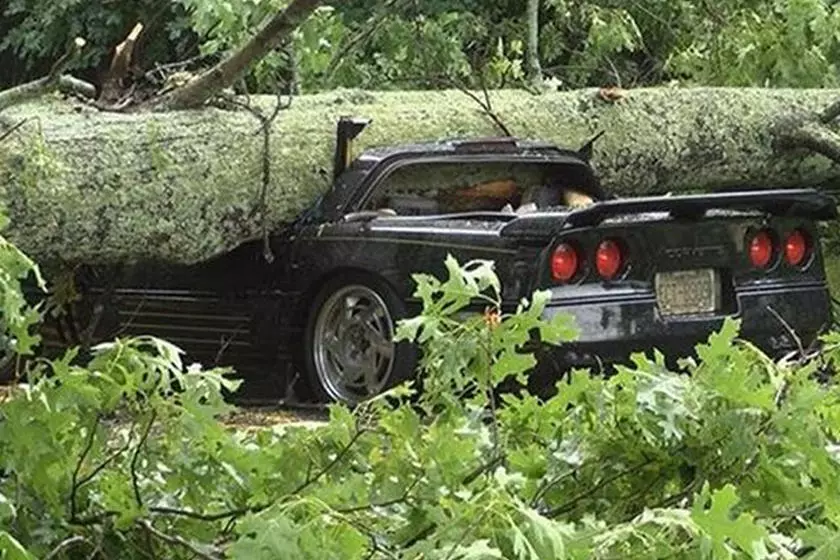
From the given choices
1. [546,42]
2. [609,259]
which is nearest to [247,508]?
[609,259]

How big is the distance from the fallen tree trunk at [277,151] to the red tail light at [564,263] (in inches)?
48.1

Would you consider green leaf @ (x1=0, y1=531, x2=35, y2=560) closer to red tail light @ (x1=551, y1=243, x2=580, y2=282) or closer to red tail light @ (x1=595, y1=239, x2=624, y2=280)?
red tail light @ (x1=551, y1=243, x2=580, y2=282)

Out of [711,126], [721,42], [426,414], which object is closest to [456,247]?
[711,126]

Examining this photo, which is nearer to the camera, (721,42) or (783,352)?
(783,352)

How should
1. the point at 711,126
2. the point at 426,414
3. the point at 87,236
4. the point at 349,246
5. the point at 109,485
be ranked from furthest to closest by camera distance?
1. the point at 711,126
2. the point at 349,246
3. the point at 87,236
4. the point at 426,414
5. the point at 109,485

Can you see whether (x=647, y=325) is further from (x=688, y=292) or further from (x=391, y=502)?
(x=391, y=502)

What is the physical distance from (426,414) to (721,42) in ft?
27.0

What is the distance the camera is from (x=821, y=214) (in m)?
6.87

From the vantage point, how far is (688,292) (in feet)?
21.3

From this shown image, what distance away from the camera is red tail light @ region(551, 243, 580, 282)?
6.04 m

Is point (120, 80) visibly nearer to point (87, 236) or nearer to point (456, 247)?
point (87, 236)

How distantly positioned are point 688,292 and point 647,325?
34cm

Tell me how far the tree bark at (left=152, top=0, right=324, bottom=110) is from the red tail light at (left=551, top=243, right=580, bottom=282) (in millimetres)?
1217

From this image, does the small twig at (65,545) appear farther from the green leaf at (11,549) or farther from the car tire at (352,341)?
the car tire at (352,341)
